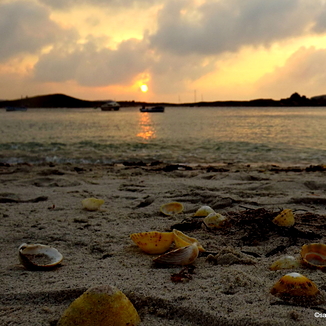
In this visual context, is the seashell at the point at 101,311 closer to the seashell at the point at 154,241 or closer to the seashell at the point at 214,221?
the seashell at the point at 154,241

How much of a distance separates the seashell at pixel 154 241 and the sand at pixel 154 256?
0.20ft

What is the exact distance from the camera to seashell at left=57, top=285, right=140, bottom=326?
4.49 feet

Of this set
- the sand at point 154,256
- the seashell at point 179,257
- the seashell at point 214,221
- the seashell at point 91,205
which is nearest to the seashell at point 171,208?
the sand at point 154,256

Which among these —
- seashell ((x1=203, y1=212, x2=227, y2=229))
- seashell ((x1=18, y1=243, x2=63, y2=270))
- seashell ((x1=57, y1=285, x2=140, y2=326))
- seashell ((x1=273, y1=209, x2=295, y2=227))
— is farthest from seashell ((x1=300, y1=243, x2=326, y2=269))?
seashell ((x1=18, y1=243, x2=63, y2=270))

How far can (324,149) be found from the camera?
1084cm

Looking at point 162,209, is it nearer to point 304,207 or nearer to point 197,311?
point 304,207

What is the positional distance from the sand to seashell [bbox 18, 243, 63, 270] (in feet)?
0.15

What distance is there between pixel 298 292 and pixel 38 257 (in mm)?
1547

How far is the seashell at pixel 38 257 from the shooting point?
6.38ft

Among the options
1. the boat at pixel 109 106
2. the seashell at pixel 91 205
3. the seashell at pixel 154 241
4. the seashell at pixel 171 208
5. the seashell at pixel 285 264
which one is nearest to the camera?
the seashell at pixel 285 264

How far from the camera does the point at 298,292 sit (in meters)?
1.55

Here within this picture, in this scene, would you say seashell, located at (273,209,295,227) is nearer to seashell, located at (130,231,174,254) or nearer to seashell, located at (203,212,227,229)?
seashell, located at (203,212,227,229)

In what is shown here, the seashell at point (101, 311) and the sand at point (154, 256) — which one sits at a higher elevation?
the seashell at point (101, 311)

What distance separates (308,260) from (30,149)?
407 inches
